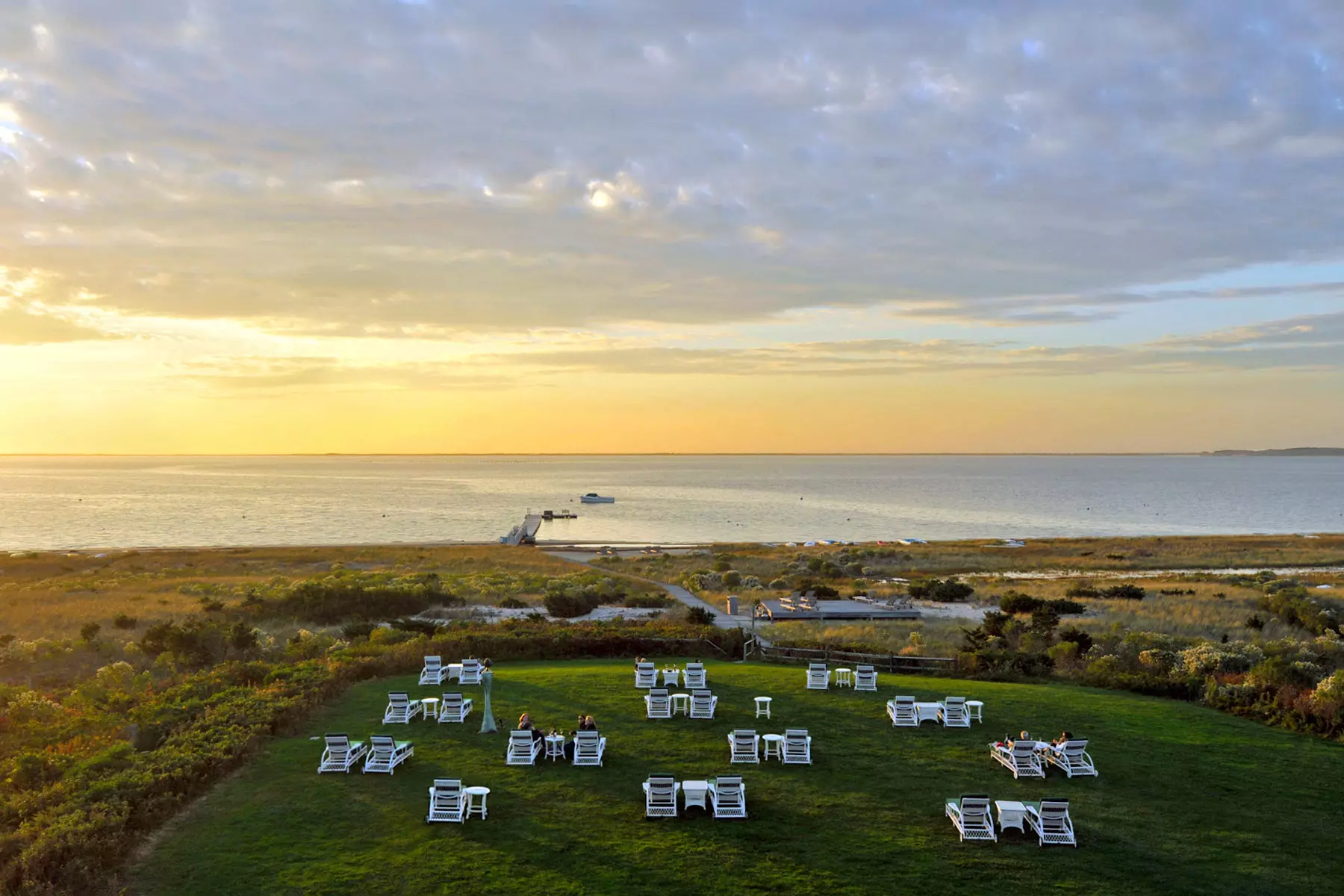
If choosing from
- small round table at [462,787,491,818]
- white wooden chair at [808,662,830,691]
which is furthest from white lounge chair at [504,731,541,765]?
white wooden chair at [808,662,830,691]

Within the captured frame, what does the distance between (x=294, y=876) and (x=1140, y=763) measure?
14.4 m

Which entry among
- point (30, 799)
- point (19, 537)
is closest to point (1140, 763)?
point (30, 799)

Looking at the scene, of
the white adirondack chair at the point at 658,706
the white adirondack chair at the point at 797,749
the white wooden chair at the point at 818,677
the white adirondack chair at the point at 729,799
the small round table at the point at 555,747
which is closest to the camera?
the white adirondack chair at the point at 729,799

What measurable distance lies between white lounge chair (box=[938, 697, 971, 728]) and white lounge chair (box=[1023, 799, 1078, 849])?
5306mm

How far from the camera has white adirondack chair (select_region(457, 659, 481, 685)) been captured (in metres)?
21.2

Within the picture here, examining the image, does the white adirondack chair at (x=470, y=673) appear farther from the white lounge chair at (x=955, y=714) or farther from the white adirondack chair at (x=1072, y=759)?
the white adirondack chair at (x=1072, y=759)

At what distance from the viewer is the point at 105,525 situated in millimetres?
119312

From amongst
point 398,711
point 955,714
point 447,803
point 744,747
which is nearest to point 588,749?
point 744,747

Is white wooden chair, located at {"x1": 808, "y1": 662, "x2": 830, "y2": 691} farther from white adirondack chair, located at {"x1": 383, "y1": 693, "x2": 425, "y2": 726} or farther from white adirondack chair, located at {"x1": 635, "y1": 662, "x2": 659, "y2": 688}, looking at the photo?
white adirondack chair, located at {"x1": 383, "y1": 693, "x2": 425, "y2": 726}

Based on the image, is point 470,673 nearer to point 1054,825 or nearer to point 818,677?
point 818,677

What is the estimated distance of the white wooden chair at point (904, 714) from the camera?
1781cm

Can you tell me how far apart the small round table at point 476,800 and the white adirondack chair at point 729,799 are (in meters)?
3.51

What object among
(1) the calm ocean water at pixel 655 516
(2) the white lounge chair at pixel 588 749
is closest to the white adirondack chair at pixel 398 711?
(2) the white lounge chair at pixel 588 749

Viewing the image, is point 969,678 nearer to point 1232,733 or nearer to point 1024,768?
point 1232,733
